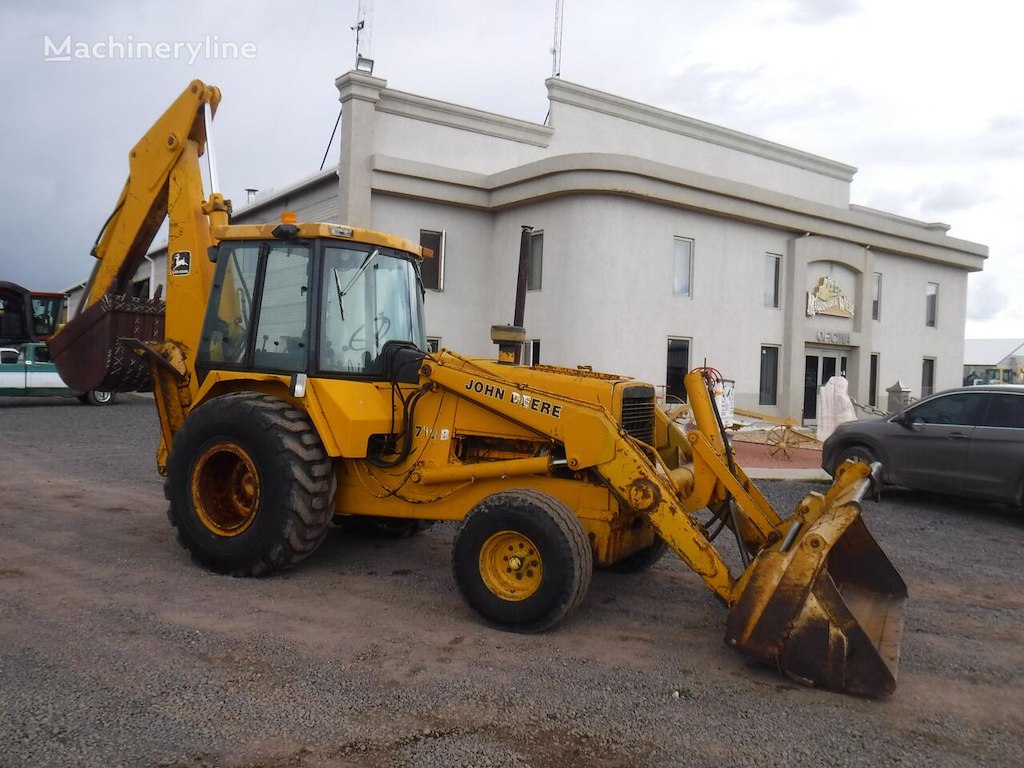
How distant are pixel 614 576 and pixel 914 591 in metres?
2.47

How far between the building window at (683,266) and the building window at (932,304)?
10.5 meters

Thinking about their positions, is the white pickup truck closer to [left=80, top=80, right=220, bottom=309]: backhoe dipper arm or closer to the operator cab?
[left=80, top=80, right=220, bottom=309]: backhoe dipper arm

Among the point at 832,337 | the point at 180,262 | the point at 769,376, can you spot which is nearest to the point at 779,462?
the point at 769,376

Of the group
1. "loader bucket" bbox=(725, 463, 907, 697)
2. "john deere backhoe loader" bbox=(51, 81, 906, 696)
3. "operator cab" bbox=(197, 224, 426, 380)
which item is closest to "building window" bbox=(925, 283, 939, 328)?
"john deere backhoe loader" bbox=(51, 81, 906, 696)

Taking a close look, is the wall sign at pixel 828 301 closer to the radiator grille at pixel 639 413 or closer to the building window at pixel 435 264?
the building window at pixel 435 264

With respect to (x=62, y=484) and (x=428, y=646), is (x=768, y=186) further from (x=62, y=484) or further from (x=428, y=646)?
(x=428, y=646)

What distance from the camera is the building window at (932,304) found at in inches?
1001

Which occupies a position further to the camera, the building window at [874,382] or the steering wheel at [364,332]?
the building window at [874,382]

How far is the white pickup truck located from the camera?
70.1 ft

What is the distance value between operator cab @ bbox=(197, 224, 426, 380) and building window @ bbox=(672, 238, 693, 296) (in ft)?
43.7

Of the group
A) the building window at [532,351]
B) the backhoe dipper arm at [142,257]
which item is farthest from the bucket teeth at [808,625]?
the building window at [532,351]

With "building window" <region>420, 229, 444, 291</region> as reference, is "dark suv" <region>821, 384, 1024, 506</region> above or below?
below

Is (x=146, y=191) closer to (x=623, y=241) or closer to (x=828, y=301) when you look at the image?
(x=623, y=241)

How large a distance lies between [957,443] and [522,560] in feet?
24.1
